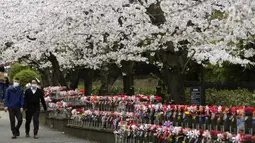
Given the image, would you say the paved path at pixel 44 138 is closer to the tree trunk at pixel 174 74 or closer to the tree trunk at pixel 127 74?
the tree trunk at pixel 174 74

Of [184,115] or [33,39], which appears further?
[33,39]

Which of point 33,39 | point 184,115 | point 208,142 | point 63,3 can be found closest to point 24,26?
point 33,39

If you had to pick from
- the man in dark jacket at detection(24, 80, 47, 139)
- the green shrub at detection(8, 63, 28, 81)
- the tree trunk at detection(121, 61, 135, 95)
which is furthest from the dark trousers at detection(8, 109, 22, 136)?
the green shrub at detection(8, 63, 28, 81)

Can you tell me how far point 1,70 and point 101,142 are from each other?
9.23m

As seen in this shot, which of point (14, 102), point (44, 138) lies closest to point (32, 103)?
point (14, 102)

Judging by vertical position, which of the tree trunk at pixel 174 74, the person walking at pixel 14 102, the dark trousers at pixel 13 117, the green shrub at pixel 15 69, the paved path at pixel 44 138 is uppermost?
the green shrub at pixel 15 69

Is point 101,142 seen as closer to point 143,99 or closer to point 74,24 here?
point 143,99

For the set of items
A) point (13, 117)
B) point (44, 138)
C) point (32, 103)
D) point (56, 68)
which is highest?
point (56, 68)

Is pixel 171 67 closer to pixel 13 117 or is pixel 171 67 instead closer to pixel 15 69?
pixel 13 117

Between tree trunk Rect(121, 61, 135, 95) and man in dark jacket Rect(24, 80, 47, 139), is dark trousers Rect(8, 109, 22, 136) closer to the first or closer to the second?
man in dark jacket Rect(24, 80, 47, 139)

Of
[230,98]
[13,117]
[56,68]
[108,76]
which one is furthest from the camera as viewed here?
[56,68]

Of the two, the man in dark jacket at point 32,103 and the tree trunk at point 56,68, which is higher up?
the tree trunk at point 56,68

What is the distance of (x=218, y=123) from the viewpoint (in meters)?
9.95

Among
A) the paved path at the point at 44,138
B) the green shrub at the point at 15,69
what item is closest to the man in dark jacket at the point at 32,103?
the paved path at the point at 44,138
